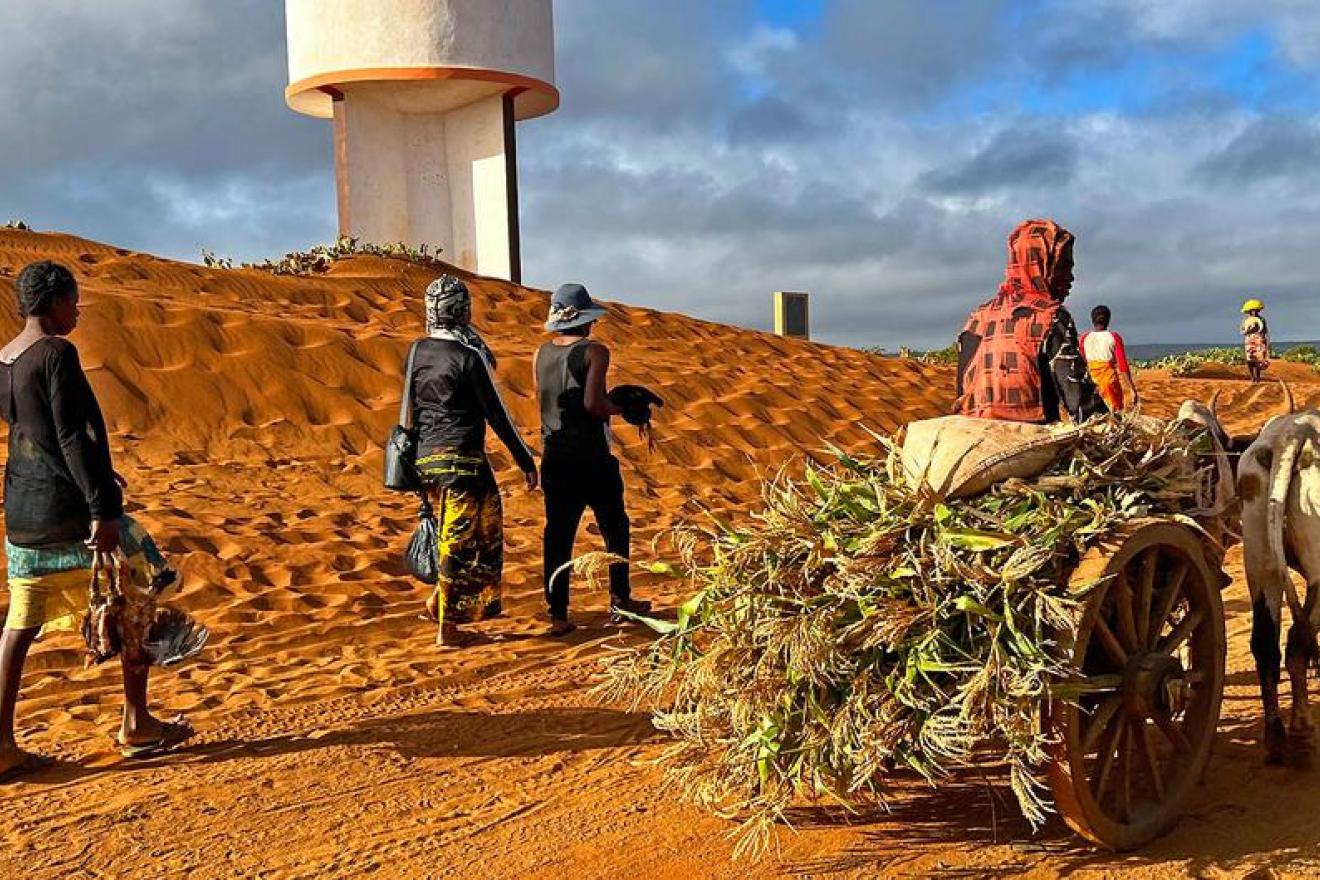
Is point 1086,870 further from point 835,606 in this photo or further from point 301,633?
point 301,633

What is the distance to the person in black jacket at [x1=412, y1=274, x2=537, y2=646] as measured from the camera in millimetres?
6199

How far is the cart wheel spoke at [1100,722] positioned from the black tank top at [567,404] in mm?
3443

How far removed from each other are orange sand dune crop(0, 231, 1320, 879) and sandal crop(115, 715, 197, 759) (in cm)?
7

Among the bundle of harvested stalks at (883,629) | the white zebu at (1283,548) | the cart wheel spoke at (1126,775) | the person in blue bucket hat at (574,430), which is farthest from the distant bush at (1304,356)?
the bundle of harvested stalks at (883,629)

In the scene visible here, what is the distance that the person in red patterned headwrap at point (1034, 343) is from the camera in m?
4.34

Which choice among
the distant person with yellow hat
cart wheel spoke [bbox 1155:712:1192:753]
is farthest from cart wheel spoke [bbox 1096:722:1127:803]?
the distant person with yellow hat

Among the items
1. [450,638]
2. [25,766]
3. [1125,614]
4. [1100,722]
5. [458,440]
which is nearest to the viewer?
[1100,722]

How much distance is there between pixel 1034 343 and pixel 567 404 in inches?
109

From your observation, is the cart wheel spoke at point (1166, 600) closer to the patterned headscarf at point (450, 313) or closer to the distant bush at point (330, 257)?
the patterned headscarf at point (450, 313)

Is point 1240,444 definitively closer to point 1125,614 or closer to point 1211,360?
point 1125,614

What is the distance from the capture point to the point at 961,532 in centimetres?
337

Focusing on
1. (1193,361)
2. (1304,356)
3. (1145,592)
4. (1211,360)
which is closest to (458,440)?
(1145,592)

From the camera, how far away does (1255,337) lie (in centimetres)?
2127

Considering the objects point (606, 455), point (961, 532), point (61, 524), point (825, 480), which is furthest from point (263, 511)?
point (961, 532)
